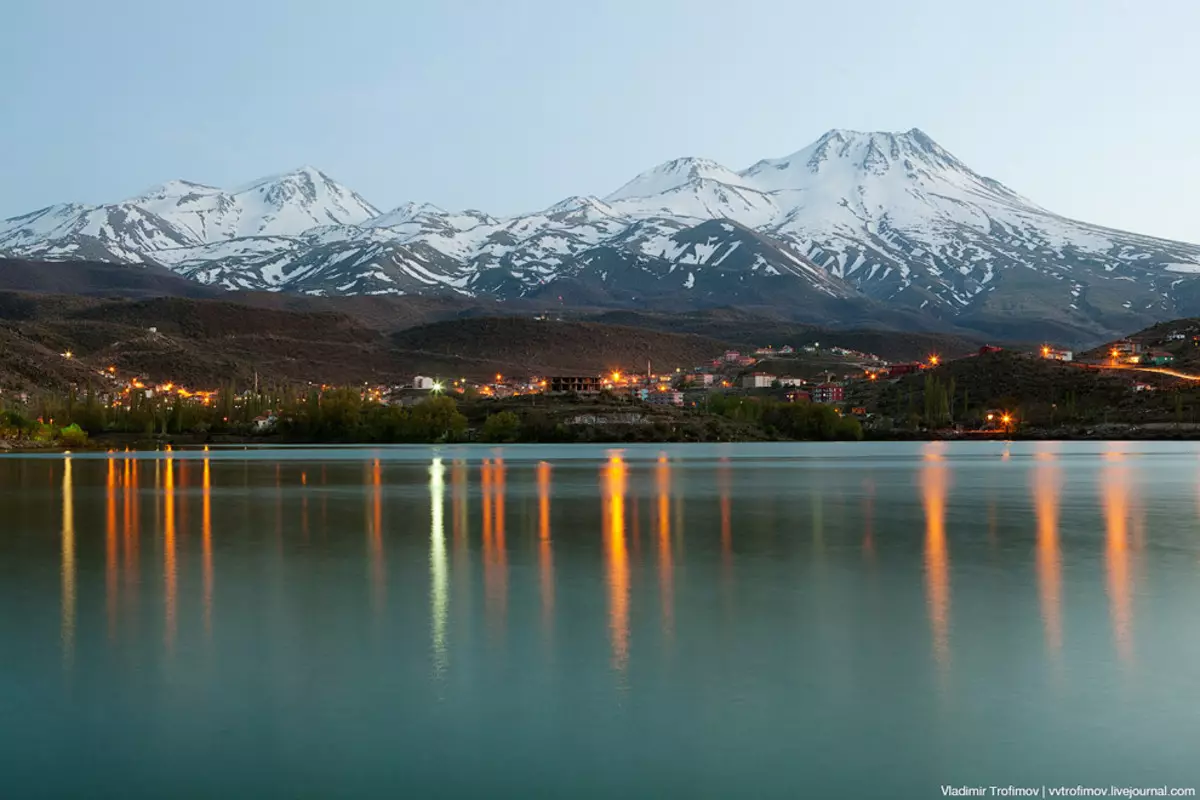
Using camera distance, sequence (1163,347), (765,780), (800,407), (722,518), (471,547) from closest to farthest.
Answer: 1. (765,780)
2. (471,547)
3. (722,518)
4. (800,407)
5. (1163,347)

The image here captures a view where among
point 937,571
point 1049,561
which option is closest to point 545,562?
point 937,571

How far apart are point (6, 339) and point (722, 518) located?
6326 inches

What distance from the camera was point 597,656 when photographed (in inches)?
642

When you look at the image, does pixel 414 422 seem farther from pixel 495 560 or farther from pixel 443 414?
pixel 495 560


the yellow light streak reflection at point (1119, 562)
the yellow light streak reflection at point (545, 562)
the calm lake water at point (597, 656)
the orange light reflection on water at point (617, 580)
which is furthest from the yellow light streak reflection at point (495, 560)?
the yellow light streak reflection at point (1119, 562)

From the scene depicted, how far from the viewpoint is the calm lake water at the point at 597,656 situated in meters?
11.5

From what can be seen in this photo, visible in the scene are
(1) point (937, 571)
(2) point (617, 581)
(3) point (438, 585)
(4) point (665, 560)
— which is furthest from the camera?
(4) point (665, 560)

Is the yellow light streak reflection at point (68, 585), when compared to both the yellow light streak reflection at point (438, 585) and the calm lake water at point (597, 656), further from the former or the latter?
the yellow light streak reflection at point (438, 585)

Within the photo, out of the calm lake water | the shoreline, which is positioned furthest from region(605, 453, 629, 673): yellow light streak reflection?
the shoreline

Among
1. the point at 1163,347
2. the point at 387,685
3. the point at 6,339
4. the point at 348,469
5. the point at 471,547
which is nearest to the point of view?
the point at 387,685

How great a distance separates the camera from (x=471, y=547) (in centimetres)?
3056

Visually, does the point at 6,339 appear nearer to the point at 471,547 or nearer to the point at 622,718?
the point at 471,547

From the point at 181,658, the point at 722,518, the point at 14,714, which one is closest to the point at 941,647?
the point at 181,658

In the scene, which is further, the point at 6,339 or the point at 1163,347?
the point at 1163,347
